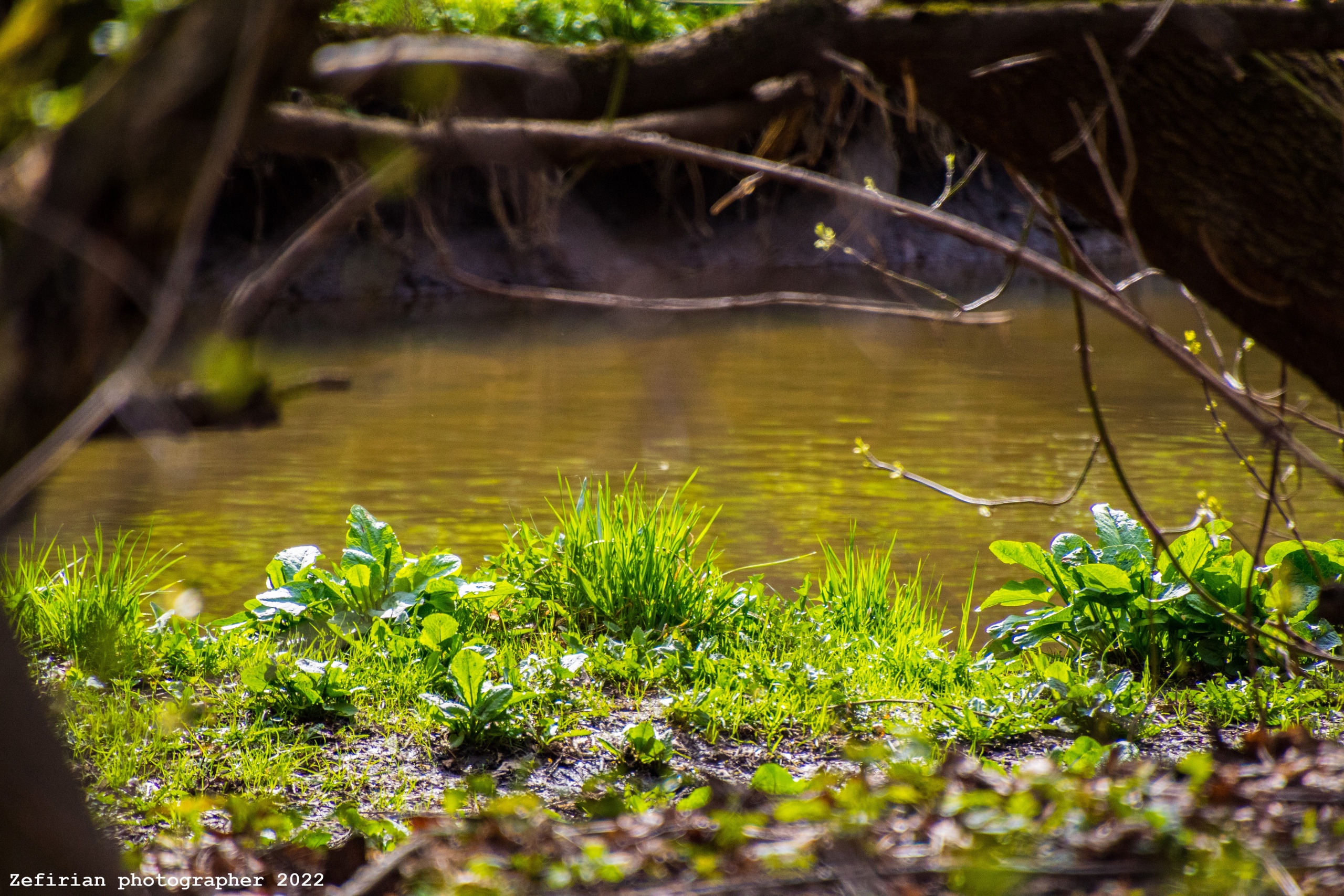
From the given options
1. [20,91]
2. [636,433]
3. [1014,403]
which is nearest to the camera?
[20,91]

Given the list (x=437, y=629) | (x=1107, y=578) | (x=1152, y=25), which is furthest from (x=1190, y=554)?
(x=437, y=629)

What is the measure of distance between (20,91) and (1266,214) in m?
1.91

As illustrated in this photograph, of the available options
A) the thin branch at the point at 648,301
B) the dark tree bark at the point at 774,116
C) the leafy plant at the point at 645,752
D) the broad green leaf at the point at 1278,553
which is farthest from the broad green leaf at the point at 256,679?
the broad green leaf at the point at 1278,553

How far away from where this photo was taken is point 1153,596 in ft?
10.8

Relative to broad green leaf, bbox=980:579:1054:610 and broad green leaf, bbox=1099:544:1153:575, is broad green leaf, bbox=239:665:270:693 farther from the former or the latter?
broad green leaf, bbox=1099:544:1153:575

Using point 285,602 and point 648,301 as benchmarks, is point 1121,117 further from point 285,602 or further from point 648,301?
point 285,602

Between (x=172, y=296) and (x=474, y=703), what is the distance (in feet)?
5.92

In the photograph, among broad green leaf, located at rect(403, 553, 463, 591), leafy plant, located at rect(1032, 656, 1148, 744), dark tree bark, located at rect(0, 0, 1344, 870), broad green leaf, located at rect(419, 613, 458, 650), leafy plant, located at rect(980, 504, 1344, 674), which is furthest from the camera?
broad green leaf, located at rect(403, 553, 463, 591)

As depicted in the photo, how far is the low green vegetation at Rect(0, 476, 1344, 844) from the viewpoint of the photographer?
9.30 feet

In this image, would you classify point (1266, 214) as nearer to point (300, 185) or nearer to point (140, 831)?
point (140, 831)

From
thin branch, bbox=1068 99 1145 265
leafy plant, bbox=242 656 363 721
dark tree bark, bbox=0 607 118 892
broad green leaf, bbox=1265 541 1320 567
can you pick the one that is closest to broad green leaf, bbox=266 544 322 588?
leafy plant, bbox=242 656 363 721

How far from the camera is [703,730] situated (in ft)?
9.76

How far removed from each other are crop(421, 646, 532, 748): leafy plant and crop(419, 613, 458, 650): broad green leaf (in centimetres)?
28

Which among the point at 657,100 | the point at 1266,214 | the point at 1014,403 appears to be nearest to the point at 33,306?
the point at 657,100
